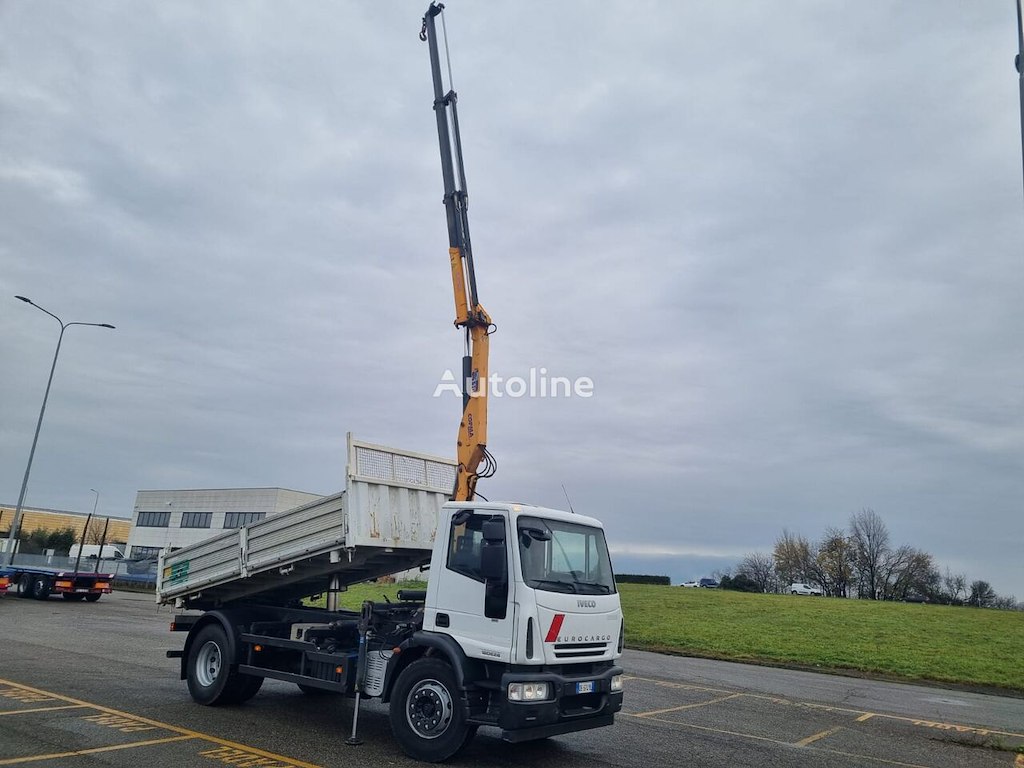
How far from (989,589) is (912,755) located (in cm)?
8370

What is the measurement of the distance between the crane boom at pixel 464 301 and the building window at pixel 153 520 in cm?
7585

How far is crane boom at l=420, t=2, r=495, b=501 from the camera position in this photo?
10719 mm

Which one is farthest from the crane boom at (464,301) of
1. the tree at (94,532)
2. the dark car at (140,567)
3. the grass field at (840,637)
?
the tree at (94,532)

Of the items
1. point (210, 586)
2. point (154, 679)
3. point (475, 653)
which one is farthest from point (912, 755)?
point (154, 679)

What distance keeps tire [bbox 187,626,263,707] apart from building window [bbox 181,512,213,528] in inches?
2812

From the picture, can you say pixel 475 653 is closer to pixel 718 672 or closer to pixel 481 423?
pixel 481 423

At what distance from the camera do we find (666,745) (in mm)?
9102

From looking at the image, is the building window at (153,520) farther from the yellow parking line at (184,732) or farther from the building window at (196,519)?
the yellow parking line at (184,732)

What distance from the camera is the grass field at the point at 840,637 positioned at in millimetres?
21344

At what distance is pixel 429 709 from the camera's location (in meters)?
7.73

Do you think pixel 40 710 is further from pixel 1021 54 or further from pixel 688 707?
pixel 1021 54

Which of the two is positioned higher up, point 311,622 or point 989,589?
point 989,589

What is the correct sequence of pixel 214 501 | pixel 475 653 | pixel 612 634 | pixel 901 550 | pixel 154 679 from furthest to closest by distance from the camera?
pixel 901 550 → pixel 214 501 → pixel 154 679 → pixel 612 634 → pixel 475 653

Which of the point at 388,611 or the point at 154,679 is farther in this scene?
the point at 154,679
